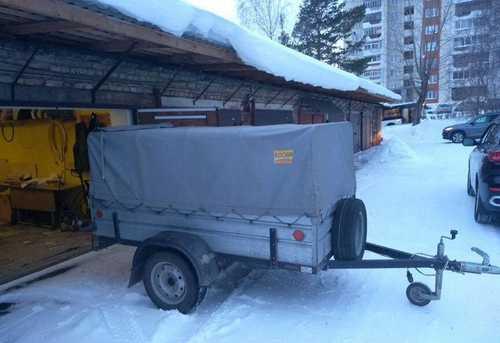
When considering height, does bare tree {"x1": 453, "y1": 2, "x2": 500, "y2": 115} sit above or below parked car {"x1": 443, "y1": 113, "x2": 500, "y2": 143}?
above

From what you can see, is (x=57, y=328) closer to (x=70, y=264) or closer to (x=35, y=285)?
(x=35, y=285)

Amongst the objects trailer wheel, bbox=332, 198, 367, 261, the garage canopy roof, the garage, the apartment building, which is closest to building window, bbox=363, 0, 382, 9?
the apartment building

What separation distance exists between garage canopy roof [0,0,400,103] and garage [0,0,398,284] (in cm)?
1

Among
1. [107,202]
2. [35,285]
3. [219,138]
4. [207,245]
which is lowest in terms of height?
[35,285]

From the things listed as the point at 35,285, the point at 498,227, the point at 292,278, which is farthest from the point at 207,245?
the point at 498,227

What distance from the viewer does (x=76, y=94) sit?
18.1 feet

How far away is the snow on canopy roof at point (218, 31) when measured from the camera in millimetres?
3826

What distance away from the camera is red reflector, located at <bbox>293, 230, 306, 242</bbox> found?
352 centimetres

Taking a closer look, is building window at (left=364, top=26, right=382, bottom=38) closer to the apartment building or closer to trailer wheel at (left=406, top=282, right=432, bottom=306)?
the apartment building

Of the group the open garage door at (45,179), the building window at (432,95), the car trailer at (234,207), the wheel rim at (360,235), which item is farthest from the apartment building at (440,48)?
the car trailer at (234,207)

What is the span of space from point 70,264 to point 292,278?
126 inches

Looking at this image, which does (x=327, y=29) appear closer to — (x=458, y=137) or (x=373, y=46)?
(x=458, y=137)

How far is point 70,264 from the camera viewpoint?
5.63m

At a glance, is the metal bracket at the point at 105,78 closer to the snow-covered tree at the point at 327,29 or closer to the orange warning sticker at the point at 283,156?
the orange warning sticker at the point at 283,156
